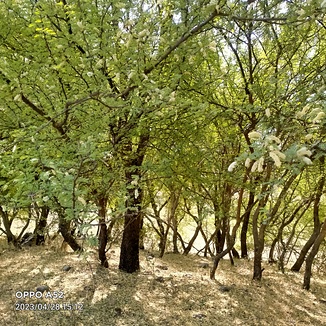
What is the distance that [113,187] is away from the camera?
4004 mm

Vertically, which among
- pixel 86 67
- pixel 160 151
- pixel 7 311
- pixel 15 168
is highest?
pixel 86 67

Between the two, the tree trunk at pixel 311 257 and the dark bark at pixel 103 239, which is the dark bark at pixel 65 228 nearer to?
the dark bark at pixel 103 239

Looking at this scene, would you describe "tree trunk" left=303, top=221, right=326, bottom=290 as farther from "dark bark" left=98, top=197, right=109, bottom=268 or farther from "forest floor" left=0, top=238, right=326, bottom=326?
"dark bark" left=98, top=197, right=109, bottom=268

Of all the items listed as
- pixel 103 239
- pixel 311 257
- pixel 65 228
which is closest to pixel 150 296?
pixel 103 239

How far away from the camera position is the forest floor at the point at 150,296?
4113 millimetres

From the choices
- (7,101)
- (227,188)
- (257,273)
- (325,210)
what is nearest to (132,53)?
(7,101)

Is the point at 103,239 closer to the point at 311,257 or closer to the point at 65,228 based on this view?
the point at 65,228

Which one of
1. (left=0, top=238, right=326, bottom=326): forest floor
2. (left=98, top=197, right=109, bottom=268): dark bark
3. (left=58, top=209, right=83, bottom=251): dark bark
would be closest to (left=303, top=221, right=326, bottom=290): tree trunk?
(left=0, top=238, right=326, bottom=326): forest floor

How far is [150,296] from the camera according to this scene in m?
4.81

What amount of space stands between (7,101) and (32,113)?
36 cm

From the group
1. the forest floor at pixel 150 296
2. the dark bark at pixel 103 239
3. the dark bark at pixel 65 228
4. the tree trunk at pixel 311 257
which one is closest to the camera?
the dark bark at pixel 65 228

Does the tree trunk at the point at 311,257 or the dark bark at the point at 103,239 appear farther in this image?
the tree trunk at the point at 311,257

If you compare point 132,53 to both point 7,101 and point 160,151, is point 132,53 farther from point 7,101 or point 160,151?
point 160,151

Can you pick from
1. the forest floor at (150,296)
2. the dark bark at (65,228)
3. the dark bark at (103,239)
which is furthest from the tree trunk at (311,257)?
the dark bark at (65,228)
